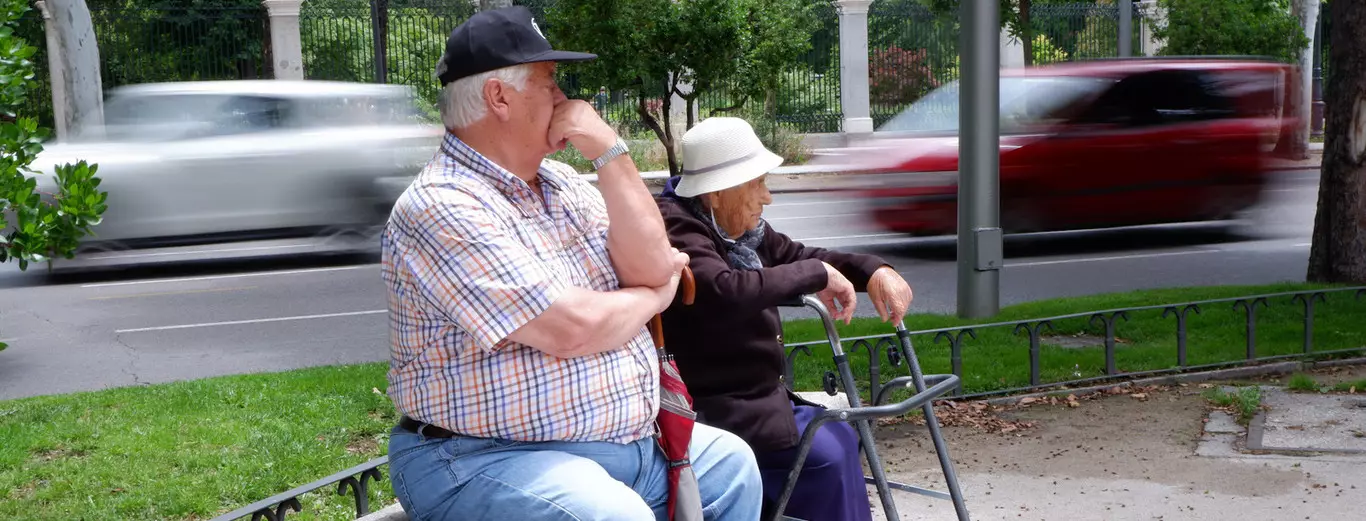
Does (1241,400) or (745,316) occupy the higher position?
(745,316)

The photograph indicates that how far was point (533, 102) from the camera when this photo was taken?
2.81 m

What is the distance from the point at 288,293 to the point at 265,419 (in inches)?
234

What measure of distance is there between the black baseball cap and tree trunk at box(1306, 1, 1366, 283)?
7202 mm

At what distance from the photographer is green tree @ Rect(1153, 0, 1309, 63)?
81.4 ft

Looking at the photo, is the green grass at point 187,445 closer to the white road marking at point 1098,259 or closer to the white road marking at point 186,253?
the white road marking at point 186,253

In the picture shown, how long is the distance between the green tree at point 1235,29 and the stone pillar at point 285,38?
1618 centimetres

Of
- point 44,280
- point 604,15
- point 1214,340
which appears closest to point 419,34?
point 604,15

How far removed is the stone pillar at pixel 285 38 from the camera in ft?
86.2

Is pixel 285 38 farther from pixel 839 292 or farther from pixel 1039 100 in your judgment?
pixel 839 292

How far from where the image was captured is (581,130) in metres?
2.82

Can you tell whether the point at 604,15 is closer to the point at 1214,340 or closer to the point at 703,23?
the point at 703,23

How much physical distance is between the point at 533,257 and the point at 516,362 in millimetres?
206

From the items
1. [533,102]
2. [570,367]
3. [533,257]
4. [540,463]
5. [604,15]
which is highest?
[604,15]

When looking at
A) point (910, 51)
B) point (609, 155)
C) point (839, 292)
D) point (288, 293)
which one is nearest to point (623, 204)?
point (609, 155)
